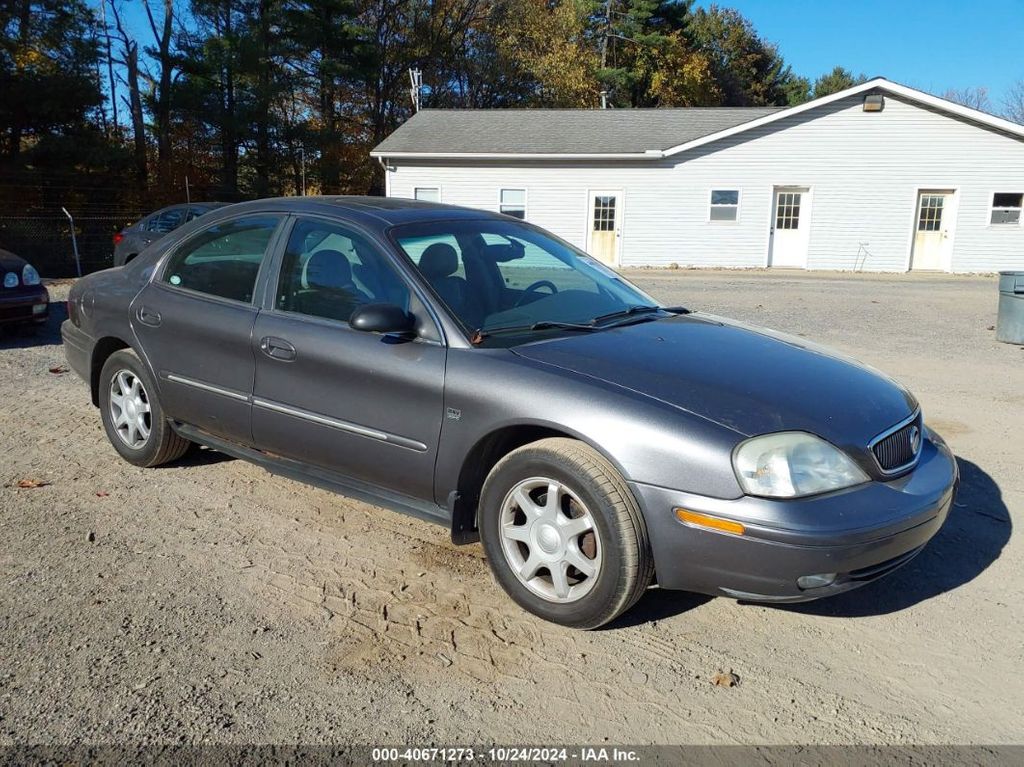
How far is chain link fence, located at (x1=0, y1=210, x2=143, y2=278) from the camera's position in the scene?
20.1 metres

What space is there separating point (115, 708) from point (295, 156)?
33.8 metres

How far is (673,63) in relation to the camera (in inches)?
1780

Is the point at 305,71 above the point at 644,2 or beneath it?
beneath

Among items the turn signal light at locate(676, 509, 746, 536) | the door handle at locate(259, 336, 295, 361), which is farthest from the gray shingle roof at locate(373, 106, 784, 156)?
the turn signal light at locate(676, 509, 746, 536)

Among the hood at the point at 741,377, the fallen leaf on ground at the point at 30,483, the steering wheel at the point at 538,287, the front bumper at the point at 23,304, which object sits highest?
the steering wheel at the point at 538,287

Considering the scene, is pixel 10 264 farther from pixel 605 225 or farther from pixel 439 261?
pixel 605 225

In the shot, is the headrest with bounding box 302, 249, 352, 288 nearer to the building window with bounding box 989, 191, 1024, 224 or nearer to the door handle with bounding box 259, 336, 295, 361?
the door handle with bounding box 259, 336, 295, 361

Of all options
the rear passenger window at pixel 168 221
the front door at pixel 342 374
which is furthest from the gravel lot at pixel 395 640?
the rear passenger window at pixel 168 221

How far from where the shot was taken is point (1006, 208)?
74.6 feet

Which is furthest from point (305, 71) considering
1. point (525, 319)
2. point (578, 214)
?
point (525, 319)

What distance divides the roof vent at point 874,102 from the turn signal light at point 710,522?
904 inches

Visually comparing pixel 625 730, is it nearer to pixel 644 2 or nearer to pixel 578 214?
pixel 578 214

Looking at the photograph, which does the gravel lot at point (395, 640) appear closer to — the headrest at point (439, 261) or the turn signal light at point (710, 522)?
the turn signal light at point (710, 522)

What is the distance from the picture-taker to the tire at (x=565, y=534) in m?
3.05
